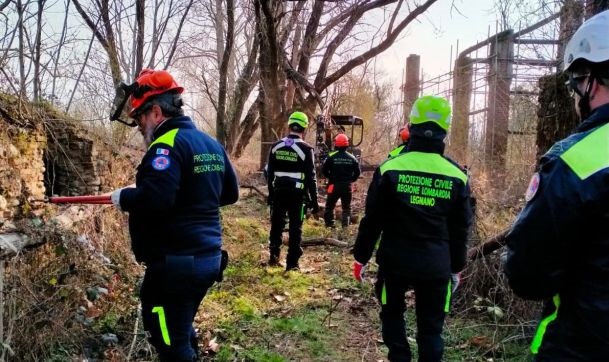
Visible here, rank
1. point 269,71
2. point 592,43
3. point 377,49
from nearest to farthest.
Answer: point 592,43 < point 269,71 < point 377,49

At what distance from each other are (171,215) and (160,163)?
12.6 inches

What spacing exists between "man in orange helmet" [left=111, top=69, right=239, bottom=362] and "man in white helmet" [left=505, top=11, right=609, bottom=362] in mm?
1841

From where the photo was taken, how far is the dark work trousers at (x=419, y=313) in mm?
3449

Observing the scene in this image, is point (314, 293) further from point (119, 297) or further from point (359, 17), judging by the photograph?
point (359, 17)

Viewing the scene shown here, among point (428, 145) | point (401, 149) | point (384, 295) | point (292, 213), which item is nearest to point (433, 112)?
point (428, 145)

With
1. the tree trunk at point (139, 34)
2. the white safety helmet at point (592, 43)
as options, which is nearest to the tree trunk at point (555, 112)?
the white safety helmet at point (592, 43)

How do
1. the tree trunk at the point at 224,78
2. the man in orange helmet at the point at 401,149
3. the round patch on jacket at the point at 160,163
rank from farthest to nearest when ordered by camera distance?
the tree trunk at the point at 224,78 → the man in orange helmet at the point at 401,149 → the round patch on jacket at the point at 160,163

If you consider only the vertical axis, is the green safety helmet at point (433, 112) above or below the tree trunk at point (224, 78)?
below

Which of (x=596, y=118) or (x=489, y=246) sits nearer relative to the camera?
(x=596, y=118)

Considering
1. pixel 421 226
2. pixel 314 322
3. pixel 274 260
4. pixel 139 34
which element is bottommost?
pixel 314 322

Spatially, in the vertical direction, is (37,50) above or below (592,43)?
above

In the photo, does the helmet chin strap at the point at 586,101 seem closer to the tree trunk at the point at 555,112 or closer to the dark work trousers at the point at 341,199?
the tree trunk at the point at 555,112

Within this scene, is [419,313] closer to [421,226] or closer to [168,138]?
[421,226]

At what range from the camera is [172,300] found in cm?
292
